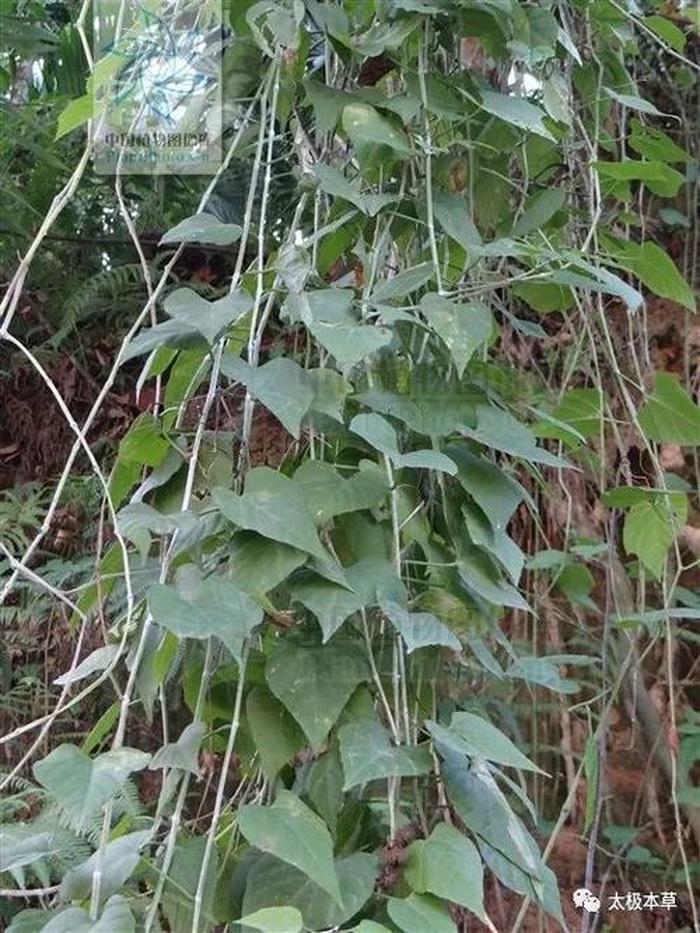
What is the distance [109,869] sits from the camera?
0.53 meters

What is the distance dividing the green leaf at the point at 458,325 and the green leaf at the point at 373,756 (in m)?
0.23

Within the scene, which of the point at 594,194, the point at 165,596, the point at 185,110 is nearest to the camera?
the point at 165,596

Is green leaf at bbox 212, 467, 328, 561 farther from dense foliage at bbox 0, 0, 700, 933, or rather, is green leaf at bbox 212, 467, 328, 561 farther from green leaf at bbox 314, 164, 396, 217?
green leaf at bbox 314, 164, 396, 217

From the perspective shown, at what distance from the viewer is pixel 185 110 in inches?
43.4

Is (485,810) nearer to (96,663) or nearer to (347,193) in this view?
(96,663)

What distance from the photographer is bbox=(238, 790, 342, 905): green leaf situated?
1.65 ft

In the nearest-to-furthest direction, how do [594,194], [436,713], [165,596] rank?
[165,596] < [436,713] < [594,194]

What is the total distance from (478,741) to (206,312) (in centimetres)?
30

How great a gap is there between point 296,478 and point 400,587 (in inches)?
3.7

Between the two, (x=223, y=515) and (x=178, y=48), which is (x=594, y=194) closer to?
(x=178, y=48)

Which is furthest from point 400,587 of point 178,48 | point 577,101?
point 577,101

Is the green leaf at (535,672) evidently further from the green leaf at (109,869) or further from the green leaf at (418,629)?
the green leaf at (109,869)

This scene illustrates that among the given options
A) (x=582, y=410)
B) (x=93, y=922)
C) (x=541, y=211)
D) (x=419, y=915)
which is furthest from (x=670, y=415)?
(x=93, y=922)

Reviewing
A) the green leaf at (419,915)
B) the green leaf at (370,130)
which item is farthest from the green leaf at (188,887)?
the green leaf at (370,130)
